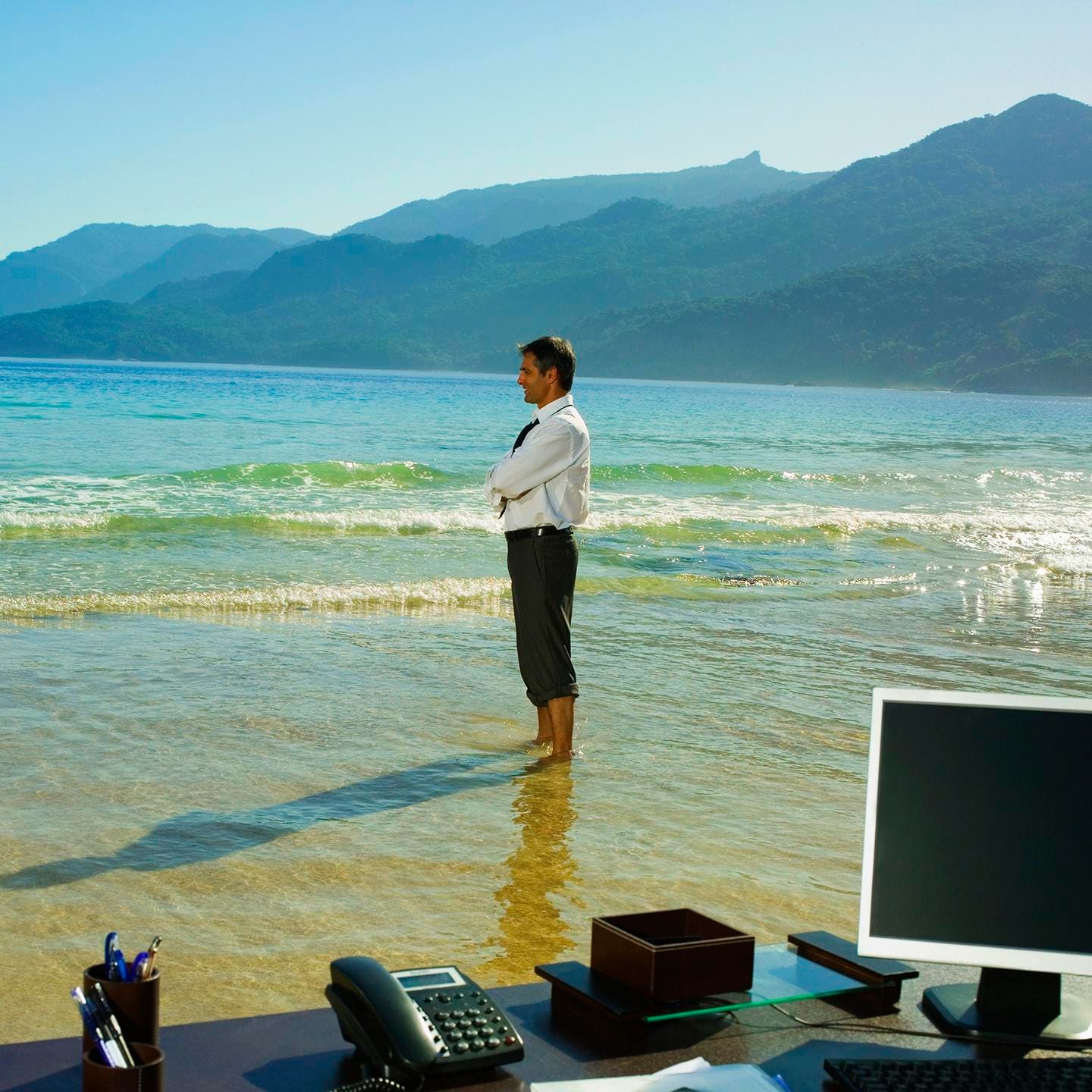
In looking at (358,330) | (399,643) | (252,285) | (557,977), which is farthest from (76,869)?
(252,285)

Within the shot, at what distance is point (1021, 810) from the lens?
2021 millimetres

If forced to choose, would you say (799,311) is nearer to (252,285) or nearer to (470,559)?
(252,285)

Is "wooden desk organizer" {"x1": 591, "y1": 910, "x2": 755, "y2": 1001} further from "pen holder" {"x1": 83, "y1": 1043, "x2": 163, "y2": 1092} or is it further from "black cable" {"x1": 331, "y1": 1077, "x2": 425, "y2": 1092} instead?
"pen holder" {"x1": 83, "y1": 1043, "x2": 163, "y2": 1092}

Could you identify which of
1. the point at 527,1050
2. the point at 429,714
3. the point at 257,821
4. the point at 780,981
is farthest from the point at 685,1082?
the point at 429,714

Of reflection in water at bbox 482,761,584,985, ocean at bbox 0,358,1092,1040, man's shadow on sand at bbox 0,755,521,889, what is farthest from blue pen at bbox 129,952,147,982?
man's shadow on sand at bbox 0,755,521,889

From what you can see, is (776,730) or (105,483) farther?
(105,483)

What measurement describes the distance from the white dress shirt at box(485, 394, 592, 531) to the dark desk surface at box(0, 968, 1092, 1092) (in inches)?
129

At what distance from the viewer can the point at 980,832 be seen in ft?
6.64

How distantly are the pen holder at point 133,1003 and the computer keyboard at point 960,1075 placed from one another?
0.90 m

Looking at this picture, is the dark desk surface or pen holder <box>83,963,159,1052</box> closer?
pen holder <box>83,963,159,1052</box>

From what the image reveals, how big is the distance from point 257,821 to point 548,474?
1725mm

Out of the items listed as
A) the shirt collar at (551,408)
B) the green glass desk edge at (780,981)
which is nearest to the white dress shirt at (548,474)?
the shirt collar at (551,408)

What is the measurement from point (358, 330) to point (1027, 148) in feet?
272

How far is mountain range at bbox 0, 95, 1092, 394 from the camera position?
388ft
